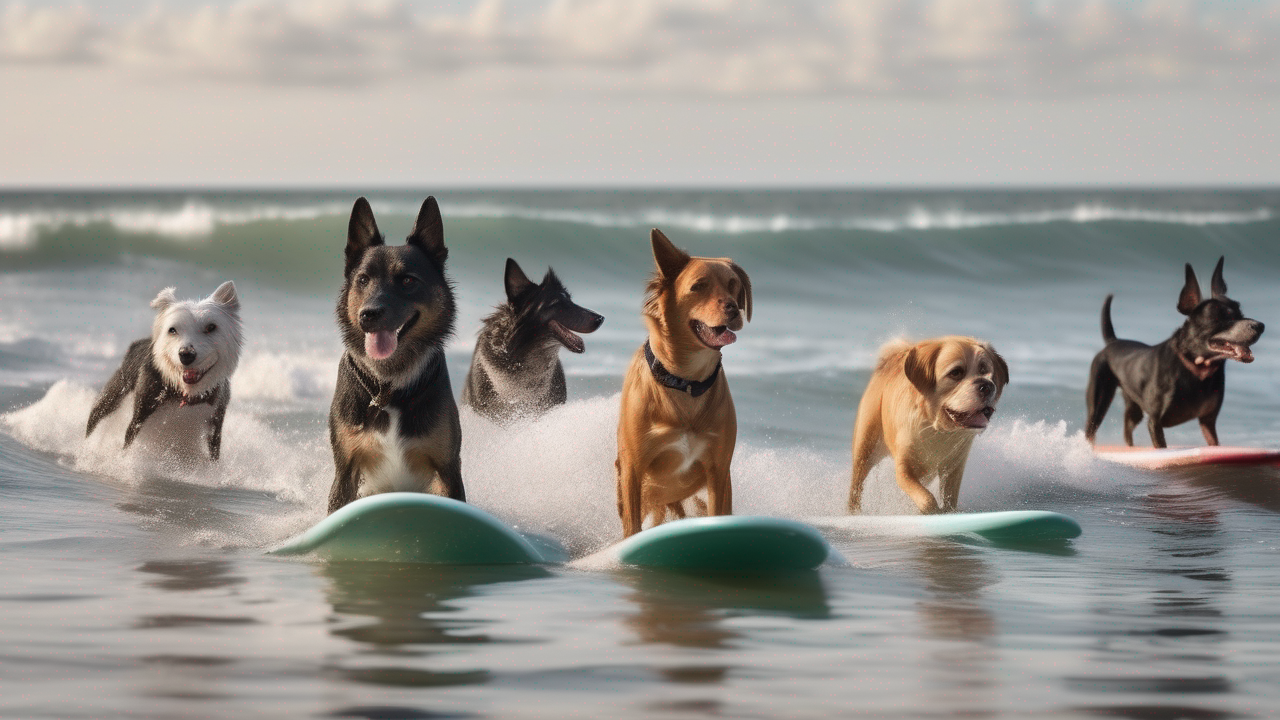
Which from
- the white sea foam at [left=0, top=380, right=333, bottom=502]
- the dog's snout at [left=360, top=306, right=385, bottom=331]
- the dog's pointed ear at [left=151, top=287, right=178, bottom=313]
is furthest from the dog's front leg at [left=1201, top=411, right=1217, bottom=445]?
the dog's pointed ear at [left=151, top=287, right=178, bottom=313]

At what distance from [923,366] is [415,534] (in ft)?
8.76

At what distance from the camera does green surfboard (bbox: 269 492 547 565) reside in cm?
524

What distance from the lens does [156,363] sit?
788 cm

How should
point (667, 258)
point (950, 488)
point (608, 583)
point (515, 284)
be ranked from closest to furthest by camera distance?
point (608, 583) < point (667, 258) < point (950, 488) < point (515, 284)

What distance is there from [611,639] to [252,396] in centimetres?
819

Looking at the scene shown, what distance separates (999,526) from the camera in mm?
6227

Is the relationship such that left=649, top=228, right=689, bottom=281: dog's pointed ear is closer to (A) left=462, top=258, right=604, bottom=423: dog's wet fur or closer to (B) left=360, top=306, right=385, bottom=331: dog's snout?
(B) left=360, top=306, right=385, bottom=331: dog's snout

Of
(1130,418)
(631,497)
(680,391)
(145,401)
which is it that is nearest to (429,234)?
(680,391)

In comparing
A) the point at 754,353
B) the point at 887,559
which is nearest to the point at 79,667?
the point at 887,559

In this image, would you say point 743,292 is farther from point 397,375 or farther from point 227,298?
point 227,298

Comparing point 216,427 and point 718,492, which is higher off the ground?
point 216,427

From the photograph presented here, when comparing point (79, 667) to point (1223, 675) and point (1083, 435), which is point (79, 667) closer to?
point (1223, 675)

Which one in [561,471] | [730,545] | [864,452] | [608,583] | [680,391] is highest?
[680,391]

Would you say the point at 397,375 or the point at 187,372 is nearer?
the point at 397,375
